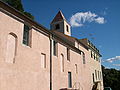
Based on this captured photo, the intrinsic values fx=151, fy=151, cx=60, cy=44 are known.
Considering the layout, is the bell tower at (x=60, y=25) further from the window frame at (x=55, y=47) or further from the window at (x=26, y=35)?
the window at (x=26, y=35)

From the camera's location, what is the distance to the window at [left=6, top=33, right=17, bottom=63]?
33.2 ft

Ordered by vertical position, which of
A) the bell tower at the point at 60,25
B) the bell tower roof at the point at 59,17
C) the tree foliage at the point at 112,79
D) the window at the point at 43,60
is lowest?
the tree foliage at the point at 112,79

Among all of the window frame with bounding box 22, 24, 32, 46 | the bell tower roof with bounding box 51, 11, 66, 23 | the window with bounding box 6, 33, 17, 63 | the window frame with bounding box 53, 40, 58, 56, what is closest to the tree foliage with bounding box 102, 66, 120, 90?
the bell tower roof with bounding box 51, 11, 66, 23

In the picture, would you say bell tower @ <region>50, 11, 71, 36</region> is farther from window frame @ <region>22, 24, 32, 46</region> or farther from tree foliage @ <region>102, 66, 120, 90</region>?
tree foliage @ <region>102, 66, 120, 90</region>

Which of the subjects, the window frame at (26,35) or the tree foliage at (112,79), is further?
the tree foliage at (112,79)

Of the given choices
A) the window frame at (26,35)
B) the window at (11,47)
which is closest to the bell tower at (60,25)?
the window frame at (26,35)

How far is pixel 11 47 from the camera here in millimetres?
10453

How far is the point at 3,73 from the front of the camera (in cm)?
936

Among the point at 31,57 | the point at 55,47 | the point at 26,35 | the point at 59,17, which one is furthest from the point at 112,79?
the point at 26,35

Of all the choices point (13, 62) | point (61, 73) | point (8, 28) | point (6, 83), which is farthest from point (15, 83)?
point (61, 73)

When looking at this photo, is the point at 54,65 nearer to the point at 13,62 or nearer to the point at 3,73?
the point at 13,62

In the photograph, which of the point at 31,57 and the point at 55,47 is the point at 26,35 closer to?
the point at 31,57

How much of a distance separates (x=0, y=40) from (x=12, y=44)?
1.15 meters

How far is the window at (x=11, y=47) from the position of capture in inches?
399
